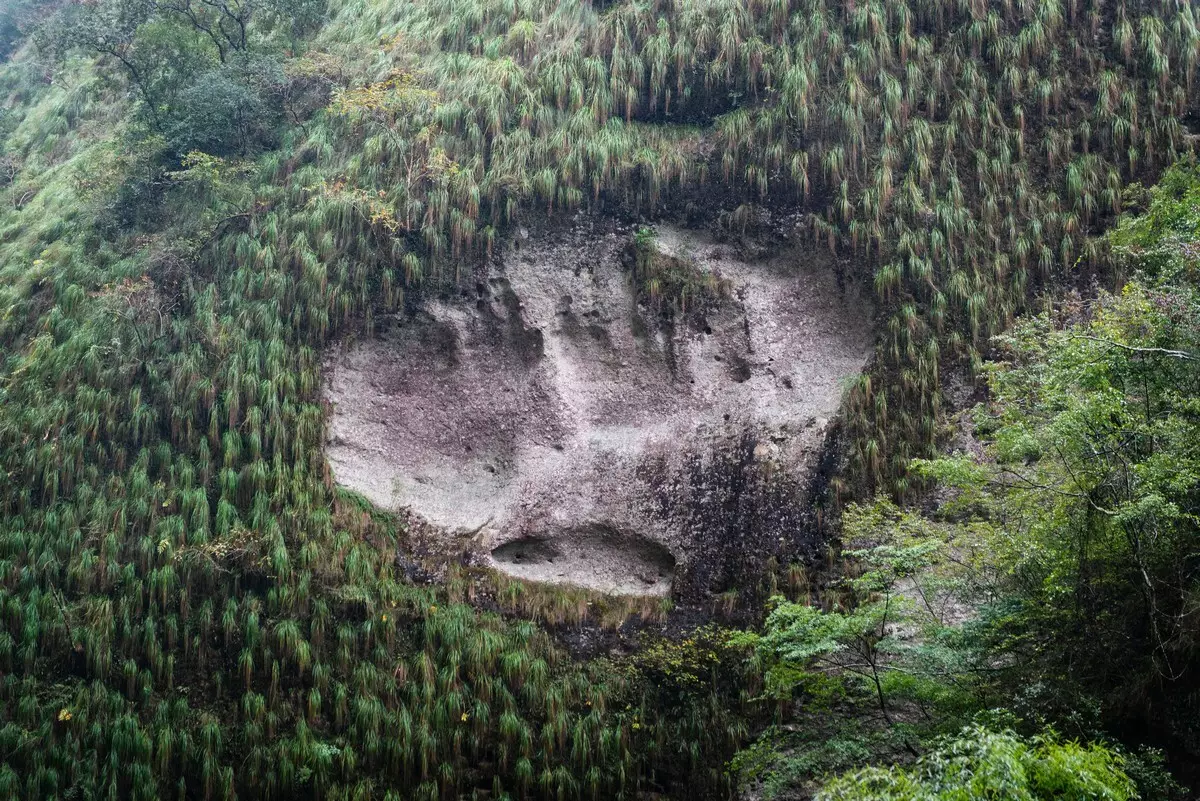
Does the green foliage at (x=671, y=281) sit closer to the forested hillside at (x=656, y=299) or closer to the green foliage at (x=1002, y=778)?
the forested hillside at (x=656, y=299)

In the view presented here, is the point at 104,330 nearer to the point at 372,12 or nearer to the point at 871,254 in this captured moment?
the point at 372,12

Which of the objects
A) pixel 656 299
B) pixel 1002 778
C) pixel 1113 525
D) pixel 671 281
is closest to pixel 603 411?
pixel 656 299

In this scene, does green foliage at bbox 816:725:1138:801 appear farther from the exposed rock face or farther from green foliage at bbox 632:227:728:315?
green foliage at bbox 632:227:728:315

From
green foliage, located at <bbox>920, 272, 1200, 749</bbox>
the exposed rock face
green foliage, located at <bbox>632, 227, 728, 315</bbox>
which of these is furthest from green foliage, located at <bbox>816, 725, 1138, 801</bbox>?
green foliage, located at <bbox>632, 227, 728, 315</bbox>

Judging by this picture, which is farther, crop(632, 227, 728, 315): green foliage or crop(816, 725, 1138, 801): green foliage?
crop(632, 227, 728, 315): green foliage

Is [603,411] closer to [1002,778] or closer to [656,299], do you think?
[656,299]

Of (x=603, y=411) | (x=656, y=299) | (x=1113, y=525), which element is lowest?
(x=603, y=411)

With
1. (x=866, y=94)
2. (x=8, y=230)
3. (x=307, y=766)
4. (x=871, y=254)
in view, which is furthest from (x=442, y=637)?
(x=8, y=230)
